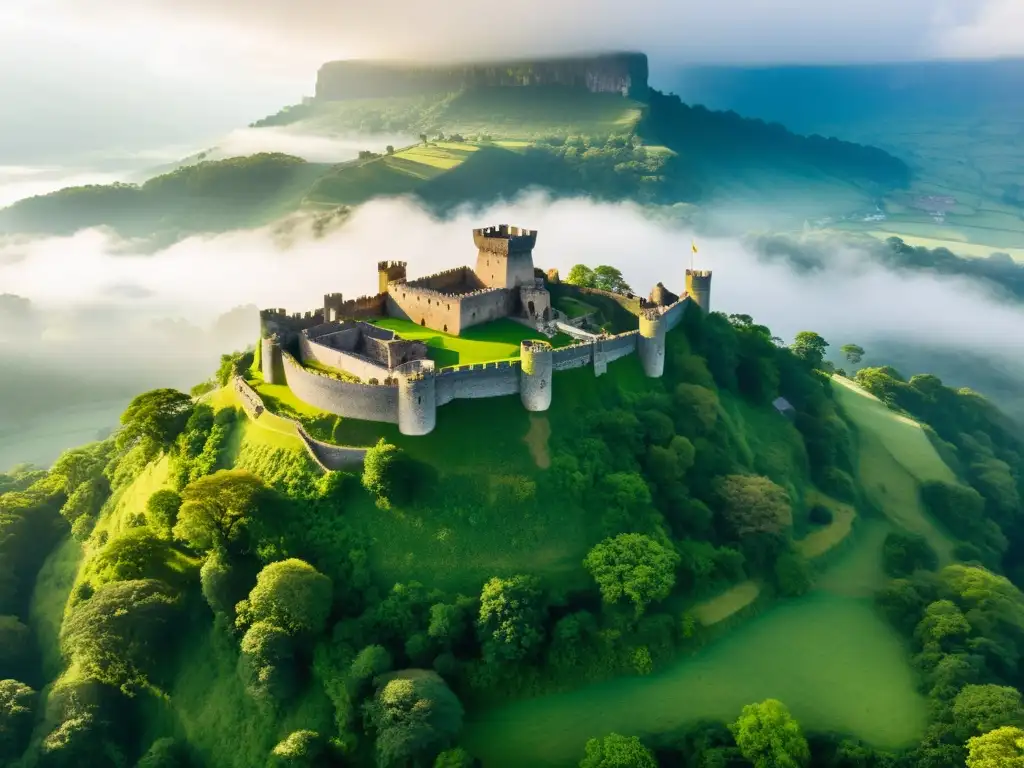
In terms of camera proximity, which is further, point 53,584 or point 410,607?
point 53,584

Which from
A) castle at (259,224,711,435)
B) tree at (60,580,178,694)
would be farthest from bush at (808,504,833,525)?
tree at (60,580,178,694)

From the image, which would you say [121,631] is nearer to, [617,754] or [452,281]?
[617,754]

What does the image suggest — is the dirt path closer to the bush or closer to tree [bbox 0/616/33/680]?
the bush

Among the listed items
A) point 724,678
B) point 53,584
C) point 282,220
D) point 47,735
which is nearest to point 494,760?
point 724,678

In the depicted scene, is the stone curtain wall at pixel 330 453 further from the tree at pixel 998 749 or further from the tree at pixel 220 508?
the tree at pixel 998 749

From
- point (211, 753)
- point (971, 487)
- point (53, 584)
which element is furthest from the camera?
point (971, 487)

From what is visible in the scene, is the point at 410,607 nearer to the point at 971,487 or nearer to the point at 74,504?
the point at 74,504
